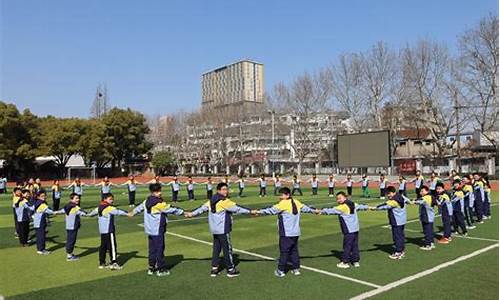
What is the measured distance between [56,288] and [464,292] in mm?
7266

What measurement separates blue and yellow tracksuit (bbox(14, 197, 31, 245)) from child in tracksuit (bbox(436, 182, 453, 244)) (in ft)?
39.3

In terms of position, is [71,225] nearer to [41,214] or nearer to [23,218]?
[41,214]

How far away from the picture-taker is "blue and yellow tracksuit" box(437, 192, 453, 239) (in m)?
12.7

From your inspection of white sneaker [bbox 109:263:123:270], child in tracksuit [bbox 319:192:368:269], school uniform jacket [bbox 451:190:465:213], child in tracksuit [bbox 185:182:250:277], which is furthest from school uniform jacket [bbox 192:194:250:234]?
school uniform jacket [bbox 451:190:465:213]

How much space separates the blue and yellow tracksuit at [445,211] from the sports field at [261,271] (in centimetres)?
Answer: 45

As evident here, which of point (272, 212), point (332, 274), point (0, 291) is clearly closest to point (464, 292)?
point (332, 274)

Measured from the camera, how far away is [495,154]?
157ft

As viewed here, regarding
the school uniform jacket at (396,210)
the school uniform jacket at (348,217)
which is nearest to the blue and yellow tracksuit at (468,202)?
the school uniform jacket at (396,210)

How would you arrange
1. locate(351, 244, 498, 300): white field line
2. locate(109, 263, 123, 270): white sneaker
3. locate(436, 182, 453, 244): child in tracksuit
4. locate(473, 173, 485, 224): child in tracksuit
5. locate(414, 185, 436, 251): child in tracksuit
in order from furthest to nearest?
1. locate(473, 173, 485, 224): child in tracksuit
2. locate(436, 182, 453, 244): child in tracksuit
3. locate(414, 185, 436, 251): child in tracksuit
4. locate(109, 263, 123, 270): white sneaker
5. locate(351, 244, 498, 300): white field line

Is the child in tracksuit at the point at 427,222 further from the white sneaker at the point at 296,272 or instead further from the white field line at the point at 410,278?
the white sneaker at the point at 296,272

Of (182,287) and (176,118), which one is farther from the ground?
(176,118)

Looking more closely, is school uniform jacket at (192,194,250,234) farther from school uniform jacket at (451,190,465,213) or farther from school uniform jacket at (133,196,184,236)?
school uniform jacket at (451,190,465,213)

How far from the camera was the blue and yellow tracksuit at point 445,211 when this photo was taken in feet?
41.5

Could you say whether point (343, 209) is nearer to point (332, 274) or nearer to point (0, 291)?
point (332, 274)
